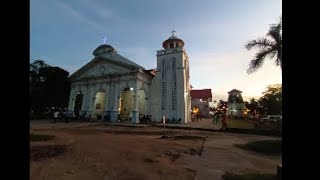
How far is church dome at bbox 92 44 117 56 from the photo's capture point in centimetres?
3862

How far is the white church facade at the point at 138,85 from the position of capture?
3231 centimetres

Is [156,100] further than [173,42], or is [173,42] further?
[173,42]

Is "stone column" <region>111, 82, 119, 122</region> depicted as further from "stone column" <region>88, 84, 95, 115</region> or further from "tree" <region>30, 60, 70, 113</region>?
"tree" <region>30, 60, 70, 113</region>

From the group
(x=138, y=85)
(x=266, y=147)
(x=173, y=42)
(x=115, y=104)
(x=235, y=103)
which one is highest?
(x=173, y=42)

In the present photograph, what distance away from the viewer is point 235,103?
274 feet

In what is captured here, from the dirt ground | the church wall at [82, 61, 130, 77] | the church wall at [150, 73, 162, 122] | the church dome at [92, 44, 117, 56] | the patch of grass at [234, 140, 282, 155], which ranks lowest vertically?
the patch of grass at [234, 140, 282, 155]

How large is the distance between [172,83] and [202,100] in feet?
110

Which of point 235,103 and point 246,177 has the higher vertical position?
point 235,103

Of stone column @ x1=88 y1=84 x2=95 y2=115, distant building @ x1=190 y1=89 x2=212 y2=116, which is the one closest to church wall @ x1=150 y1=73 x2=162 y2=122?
stone column @ x1=88 y1=84 x2=95 y2=115

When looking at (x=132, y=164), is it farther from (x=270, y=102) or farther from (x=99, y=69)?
(x=270, y=102)

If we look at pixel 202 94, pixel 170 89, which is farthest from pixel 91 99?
pixel 202 94
